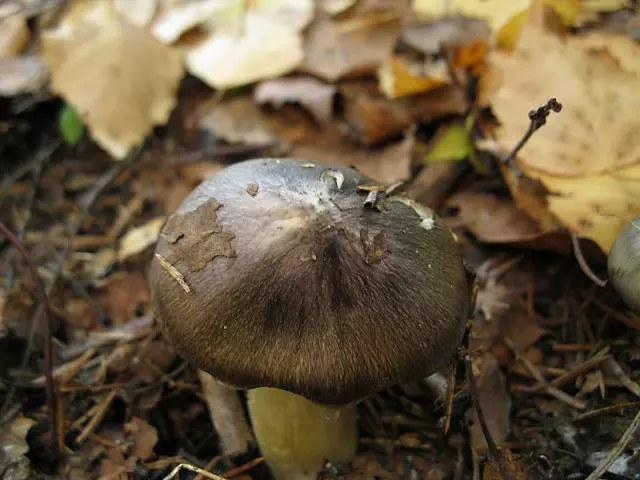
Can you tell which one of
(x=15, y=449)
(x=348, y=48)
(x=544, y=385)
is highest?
(x=348, y=48)

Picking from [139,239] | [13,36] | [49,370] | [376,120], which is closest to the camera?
[49,370]

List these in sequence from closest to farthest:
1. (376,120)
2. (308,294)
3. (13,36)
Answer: (308,294) → (376,120) → (13,36)

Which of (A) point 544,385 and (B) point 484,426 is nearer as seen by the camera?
(B) point 484,426

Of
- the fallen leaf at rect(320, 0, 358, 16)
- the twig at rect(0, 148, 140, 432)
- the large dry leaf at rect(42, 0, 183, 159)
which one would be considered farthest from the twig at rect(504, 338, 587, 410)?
the fallen leaf at rect(320, 0, 358, 16)

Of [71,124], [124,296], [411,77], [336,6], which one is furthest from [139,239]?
[336,6]

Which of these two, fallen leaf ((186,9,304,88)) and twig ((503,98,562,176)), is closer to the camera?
twig ((503,98,562,176))

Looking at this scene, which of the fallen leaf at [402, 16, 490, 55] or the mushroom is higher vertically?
the fallen leaf at [402, 16, 490, 55]

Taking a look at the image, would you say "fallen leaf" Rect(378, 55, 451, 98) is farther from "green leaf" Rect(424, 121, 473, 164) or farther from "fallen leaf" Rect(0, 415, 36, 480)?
"fallen leaf" Rect(0, 415, 36, 480)

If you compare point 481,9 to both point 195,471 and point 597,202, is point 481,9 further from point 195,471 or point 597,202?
point 195,471
